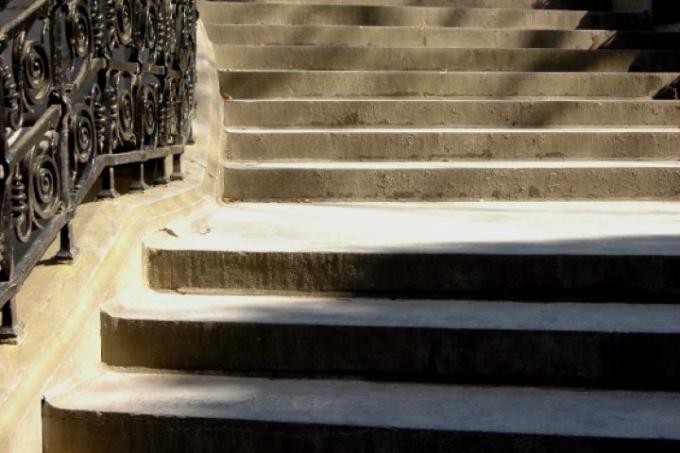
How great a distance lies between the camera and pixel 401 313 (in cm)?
360

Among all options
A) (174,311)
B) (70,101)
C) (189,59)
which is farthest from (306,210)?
(70,101)

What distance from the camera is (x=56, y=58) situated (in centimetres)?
328

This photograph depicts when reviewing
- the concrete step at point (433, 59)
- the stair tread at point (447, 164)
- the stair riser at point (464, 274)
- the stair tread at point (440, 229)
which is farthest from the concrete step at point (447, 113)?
the stair riser at point (464, 274)

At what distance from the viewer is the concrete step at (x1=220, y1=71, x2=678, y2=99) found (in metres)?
6.49

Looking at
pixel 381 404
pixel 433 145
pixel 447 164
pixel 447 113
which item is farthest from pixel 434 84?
pixel 381 404

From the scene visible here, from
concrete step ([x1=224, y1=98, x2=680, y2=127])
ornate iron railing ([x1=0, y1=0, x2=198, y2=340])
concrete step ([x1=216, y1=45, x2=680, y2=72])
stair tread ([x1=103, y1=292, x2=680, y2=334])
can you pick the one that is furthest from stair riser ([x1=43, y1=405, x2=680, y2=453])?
concrete step ([x1=216, y1=45, x2=680, y2=72])

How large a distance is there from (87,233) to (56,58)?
0.66 m

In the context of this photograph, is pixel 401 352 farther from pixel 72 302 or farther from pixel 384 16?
pixel 384 16

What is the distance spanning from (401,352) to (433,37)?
450 cm

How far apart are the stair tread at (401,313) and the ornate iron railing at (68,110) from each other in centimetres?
49

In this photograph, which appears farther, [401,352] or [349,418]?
[401,352]

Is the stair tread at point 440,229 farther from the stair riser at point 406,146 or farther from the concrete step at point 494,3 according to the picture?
the concrete step at point 494,3

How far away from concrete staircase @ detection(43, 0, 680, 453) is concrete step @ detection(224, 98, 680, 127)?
0.05ft

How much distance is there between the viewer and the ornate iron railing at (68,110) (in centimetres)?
299
